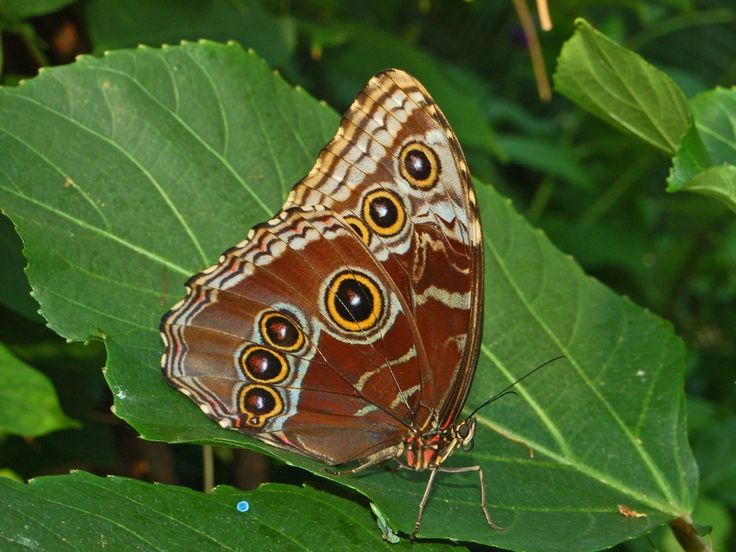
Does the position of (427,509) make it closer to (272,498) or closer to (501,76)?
(272,498)

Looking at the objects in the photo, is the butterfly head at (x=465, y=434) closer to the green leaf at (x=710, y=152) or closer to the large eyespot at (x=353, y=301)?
the large eyespot at (x=353, y=301)

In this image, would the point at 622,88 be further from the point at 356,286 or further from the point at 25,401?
the point at 25,401

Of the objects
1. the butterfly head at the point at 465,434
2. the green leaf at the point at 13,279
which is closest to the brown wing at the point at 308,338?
the butterfly head at the point at 465,434

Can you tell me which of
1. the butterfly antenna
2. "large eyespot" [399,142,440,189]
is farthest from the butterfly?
the butterfly antenna

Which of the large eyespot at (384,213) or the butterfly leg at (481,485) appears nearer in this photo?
the butterfly leg at (481,485)

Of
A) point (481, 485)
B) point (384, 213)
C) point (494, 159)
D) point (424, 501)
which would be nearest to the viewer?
point (424, 501)

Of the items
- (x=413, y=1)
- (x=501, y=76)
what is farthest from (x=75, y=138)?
(x=501, y=76)

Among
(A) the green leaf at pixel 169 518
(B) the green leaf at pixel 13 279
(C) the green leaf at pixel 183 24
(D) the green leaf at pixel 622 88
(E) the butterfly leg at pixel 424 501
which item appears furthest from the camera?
(C) the green leaf at pixel 183 24

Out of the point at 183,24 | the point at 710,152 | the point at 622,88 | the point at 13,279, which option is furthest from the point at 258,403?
the point at 183,24
